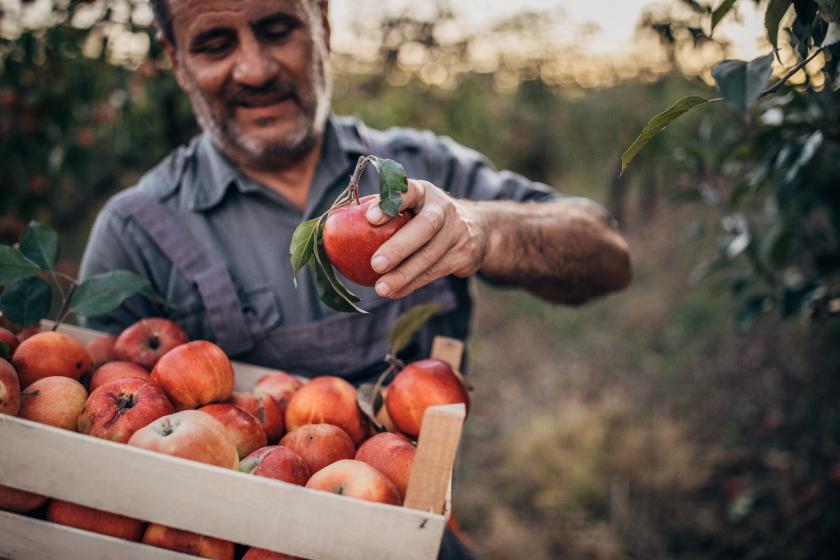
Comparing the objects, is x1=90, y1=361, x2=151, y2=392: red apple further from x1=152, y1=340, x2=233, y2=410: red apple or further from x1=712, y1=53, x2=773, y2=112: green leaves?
x1=712, y1=53, x2=773, y2=112: green leaves

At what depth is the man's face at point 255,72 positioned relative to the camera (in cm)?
160

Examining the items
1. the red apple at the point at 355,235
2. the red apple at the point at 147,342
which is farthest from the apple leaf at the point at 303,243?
the red apple at the point at 147,342

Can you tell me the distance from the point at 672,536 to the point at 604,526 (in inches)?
11.3

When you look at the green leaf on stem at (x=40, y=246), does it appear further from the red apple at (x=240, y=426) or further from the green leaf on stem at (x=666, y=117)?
the green leaf on stem at (x=666, y=117)

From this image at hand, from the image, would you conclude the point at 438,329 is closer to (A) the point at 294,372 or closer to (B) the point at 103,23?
(A) the point at 294,372

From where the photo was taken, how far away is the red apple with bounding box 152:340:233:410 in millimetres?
1114

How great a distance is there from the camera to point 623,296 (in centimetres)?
529

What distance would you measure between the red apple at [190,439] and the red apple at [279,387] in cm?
28

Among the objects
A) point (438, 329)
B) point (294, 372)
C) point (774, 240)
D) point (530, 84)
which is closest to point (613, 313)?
point (530, 84)

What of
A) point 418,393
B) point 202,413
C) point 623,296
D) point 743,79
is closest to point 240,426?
point 202,413

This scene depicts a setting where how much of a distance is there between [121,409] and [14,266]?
398mm

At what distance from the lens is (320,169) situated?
6.17ft

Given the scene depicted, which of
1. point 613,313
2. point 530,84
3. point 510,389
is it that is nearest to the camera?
point 510,389

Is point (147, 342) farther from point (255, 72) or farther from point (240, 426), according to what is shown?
point (255, 72)
